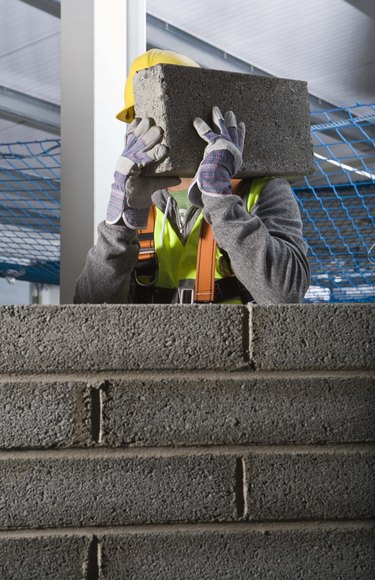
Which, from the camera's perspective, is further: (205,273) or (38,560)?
(205,273)

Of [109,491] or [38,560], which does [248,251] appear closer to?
[109,491]

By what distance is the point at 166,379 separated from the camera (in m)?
1.17

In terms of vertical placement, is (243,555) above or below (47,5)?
below

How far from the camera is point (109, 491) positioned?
1.15 m

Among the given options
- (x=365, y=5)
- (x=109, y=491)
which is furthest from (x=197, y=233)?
(x=365, y=5)

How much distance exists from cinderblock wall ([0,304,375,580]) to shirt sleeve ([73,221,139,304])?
714 mm

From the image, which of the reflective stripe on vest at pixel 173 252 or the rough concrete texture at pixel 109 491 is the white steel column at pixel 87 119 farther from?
the rough concrete texture at pixel 109 491

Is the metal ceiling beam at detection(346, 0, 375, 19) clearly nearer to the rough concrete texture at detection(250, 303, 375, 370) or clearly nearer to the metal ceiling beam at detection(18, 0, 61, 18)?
the metal ceiling beam at detection(18, 0, 61, 18)

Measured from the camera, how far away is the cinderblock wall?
1.15m

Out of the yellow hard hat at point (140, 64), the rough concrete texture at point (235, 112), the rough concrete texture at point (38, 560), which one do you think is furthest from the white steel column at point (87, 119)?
the rough concrete texture at point (38, 560)

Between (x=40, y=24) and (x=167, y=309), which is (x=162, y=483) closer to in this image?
(x=167, y=309)

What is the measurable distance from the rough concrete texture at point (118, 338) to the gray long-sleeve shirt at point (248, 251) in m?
0.63

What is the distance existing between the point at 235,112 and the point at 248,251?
0.33 meters

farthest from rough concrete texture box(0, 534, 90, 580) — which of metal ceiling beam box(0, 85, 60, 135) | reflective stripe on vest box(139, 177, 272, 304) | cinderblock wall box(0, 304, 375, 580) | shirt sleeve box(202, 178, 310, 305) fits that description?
metal ceiling beam box(0, 85, 60, 135)
